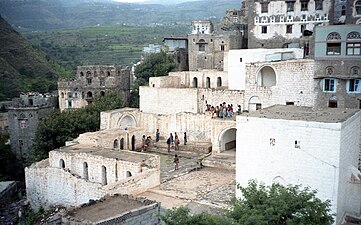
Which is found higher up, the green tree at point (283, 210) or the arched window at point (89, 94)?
the arched window at point (89, 94)

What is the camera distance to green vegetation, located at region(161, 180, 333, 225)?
1120 cm

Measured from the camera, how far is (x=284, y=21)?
118ft

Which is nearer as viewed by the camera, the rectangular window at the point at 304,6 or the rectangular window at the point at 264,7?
the rectangular window at the point at 304,6

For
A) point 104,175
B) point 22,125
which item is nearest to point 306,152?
point 104,175

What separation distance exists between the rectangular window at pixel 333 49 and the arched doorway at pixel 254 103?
5.52m

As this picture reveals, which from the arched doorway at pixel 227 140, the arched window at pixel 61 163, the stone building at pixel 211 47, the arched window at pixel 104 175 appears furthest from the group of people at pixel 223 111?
the stone building at pixel 211 47

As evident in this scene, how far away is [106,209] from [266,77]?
17.1 metres

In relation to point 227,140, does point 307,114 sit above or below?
above

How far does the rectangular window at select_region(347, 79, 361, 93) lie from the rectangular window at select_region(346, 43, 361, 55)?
1.58 metres

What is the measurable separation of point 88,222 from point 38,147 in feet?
74.4

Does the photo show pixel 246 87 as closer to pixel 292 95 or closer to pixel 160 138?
pixel 292 95

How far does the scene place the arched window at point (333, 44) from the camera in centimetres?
2416

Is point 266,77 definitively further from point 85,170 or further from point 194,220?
point 194,220

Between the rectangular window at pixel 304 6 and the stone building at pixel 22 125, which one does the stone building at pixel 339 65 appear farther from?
the stone building at pixel 22 125
